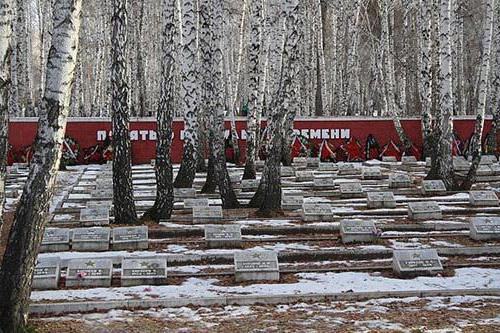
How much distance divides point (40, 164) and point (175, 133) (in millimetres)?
23292

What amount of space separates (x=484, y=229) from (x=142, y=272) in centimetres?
612

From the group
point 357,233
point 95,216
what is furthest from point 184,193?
point 357,233

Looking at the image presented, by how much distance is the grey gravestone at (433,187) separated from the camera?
1827 cm

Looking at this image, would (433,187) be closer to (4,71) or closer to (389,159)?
(389,159)

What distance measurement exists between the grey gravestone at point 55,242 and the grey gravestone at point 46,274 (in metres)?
1.99

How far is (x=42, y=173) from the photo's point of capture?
7109 mm

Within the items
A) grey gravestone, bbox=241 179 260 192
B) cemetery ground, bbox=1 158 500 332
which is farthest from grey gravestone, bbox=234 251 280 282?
grey gravestone, bbox=241 179 260 192

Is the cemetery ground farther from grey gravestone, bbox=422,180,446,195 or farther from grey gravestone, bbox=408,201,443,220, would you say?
grey gravestone, bbox=422,180,446,195

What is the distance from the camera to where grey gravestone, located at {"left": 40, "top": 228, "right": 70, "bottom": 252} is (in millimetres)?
11477

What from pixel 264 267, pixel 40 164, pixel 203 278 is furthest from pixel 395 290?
pixel 40 164

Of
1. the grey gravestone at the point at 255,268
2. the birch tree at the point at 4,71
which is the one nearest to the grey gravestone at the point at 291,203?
the grey gravestone at the point at 255,268

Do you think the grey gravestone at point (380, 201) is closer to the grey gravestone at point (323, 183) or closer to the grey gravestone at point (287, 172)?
the grey gravestone at point (323, 183)

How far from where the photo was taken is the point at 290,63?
13.9 meters

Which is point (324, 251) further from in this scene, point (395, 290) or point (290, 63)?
point (290, 63)
